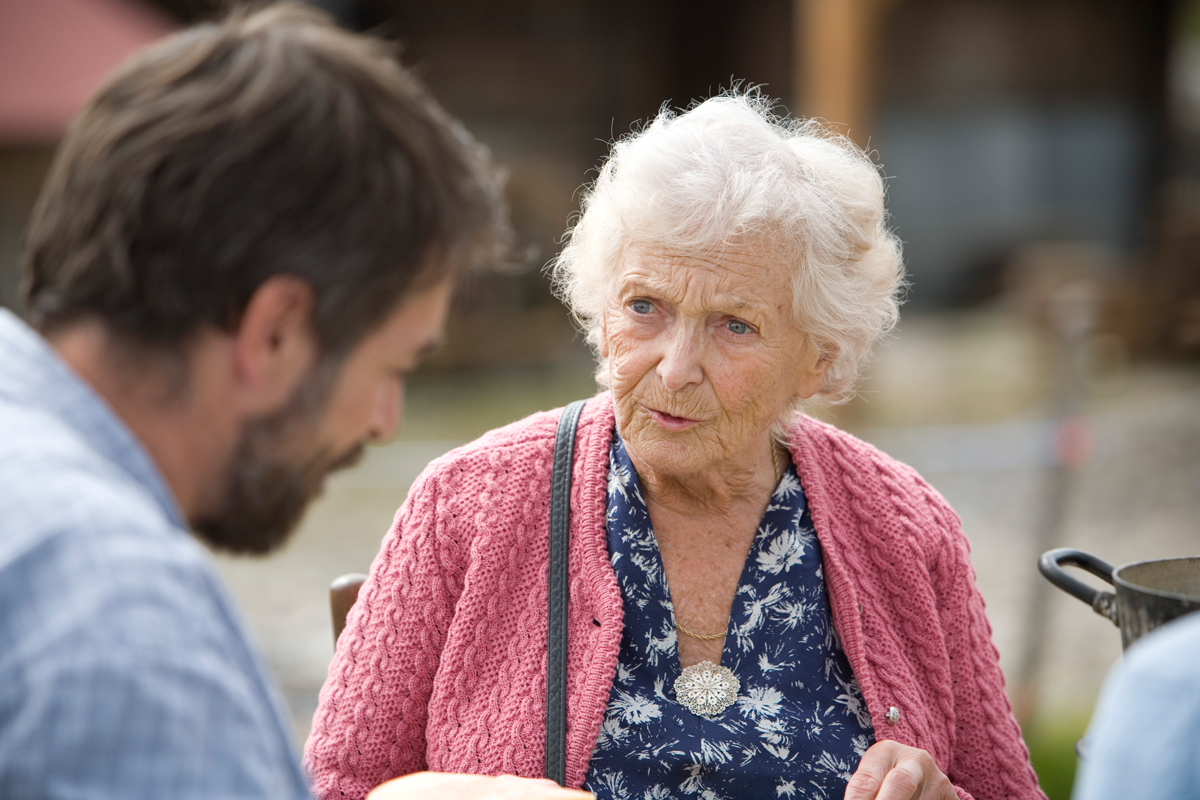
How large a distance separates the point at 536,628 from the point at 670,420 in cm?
43

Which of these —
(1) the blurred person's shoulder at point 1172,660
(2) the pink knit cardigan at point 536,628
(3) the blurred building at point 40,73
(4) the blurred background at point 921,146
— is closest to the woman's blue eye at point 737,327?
(2) the pink knit cardigan at point 536,628

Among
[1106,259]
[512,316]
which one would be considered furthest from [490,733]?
[1106,259]

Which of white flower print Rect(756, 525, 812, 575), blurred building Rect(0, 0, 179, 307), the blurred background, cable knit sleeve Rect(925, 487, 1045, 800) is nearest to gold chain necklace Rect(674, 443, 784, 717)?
white flower print Rect(756, 525, 812, 575)

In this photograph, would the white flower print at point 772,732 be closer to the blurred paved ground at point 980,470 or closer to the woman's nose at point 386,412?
the woman's nose at point 386,412

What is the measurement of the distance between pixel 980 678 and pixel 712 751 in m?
0.54

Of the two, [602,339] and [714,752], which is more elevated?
[602,339]

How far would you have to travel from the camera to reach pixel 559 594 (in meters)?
1.90

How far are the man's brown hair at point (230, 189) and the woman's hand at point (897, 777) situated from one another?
3.67ft

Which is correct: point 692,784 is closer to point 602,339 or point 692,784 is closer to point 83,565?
point 602,339

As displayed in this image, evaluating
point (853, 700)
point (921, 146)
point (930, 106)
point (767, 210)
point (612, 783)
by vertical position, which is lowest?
point (612, 783)

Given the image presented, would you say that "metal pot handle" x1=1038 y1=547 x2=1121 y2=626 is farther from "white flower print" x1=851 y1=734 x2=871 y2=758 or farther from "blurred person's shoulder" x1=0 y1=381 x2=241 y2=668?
"blurred person's shoulder" x1=0 y1=381 x2=241 y2=668

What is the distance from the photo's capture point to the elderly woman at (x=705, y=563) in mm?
1815

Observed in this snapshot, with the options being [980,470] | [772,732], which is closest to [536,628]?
[772,732]

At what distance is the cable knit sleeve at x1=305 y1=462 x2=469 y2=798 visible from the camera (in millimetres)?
1801
